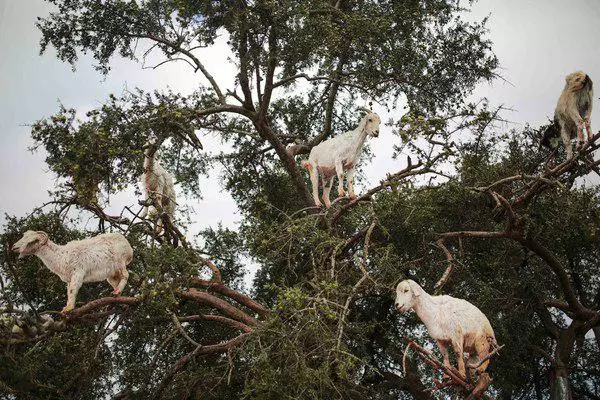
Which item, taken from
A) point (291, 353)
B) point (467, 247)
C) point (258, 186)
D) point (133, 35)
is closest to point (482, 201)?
point (467, 247)

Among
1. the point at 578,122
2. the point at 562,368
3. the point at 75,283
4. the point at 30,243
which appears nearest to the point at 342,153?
the point at 578,122

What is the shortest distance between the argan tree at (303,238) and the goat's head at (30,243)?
24 centimetres

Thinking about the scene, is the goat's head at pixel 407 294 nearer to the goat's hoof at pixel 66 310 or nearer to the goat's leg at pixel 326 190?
the goat's leg at pixel 326 190

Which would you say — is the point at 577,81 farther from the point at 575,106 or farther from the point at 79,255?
the point at 79,255

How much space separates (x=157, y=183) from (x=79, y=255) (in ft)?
8.51

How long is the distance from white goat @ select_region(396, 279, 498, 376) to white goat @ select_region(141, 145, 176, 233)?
4038 mm

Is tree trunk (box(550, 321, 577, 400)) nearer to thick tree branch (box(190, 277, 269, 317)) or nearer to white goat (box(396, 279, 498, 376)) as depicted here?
white goat (box(396, 279, 498, 376))

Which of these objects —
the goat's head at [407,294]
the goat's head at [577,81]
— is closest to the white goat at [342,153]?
the goat's head at [577,81]

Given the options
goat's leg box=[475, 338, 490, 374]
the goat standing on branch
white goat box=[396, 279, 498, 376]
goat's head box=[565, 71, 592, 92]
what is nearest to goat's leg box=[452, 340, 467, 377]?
white goat box=[396, 279, 498, 376]

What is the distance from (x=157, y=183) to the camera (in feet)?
39.4

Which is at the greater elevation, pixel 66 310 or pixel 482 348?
pixel 66 310

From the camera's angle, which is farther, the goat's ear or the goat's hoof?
the goat's hoof

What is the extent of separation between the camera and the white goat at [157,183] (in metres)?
11.5

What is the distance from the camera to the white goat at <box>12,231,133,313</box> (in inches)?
375
